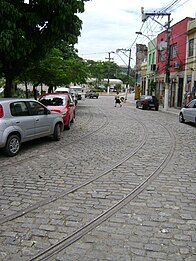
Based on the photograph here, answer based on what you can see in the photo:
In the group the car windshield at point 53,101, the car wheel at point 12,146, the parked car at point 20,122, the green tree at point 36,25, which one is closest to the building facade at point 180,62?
the car windshield at point 53,101

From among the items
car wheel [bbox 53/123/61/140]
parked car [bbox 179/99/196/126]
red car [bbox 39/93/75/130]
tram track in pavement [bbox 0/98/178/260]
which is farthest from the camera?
parked car [bbox 179/99/196/126]

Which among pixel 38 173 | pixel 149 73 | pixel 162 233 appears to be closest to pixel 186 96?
pixel 149 73

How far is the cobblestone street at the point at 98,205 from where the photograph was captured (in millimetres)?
3510

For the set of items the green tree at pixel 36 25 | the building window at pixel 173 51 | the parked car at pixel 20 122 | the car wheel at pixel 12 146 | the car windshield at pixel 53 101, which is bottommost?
the car wheel at pixel 12 146

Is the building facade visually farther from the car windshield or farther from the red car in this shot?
the car windshield

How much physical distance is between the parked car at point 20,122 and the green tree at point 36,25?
186 cm

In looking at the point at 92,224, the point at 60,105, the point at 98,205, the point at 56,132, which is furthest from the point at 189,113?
the point at 92,224

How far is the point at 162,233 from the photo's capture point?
12.8 feet

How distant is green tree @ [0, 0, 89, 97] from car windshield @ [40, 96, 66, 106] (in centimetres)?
258

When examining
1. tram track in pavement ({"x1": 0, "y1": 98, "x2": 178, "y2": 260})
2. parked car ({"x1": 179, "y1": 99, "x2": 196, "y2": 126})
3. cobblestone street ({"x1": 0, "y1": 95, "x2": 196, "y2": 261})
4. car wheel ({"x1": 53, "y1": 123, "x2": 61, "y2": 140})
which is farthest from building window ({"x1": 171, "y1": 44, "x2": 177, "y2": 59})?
tram track in pavement ({"x1": 0, "y1": 98, "x2": 178, "y2": 260})

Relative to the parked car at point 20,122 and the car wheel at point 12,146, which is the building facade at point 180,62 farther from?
the car wheel at point 12,146

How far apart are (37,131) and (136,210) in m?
5.35

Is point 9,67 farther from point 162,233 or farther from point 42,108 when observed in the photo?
point 162,233

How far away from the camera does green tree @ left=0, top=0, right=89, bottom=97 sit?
8.84 metres
